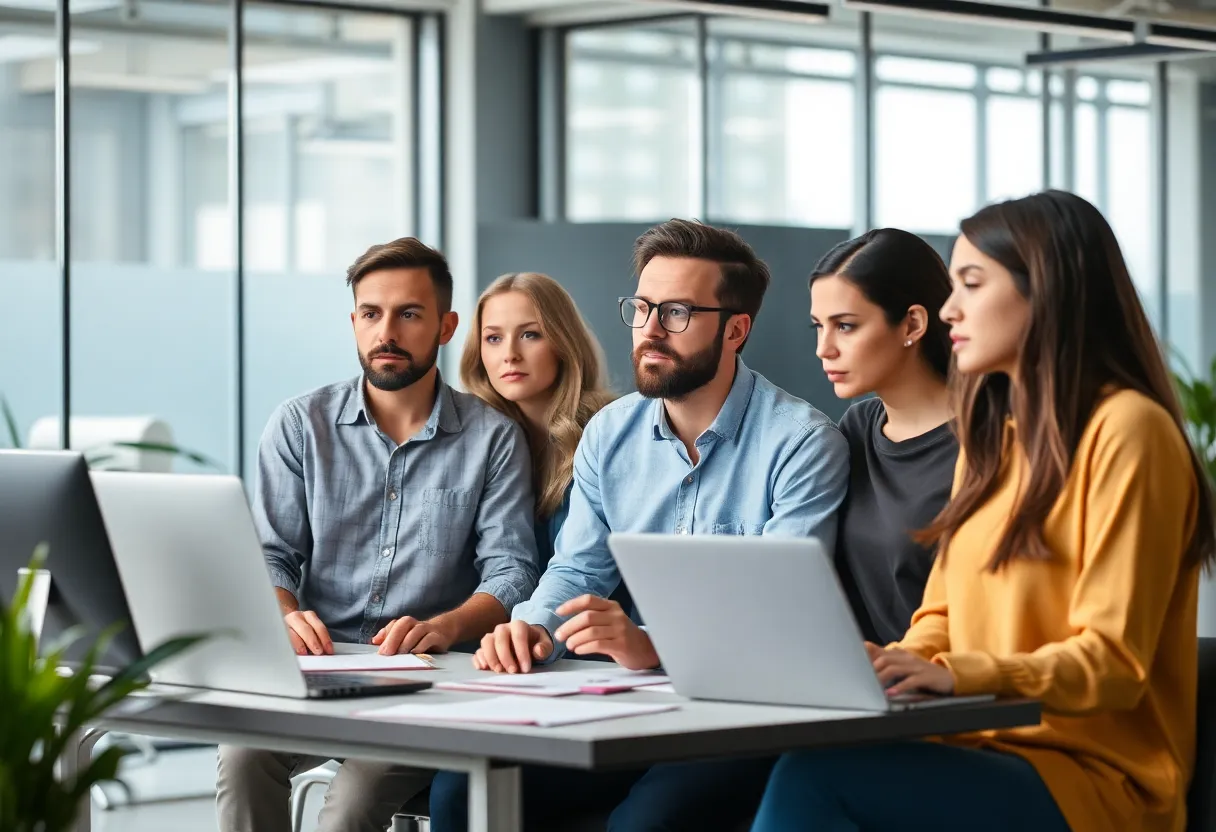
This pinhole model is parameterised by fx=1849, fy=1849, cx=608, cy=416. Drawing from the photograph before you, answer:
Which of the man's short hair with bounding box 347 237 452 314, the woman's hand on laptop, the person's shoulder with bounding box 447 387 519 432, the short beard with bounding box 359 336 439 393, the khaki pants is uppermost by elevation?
the man's short hair with bounding box 347 237 452 314

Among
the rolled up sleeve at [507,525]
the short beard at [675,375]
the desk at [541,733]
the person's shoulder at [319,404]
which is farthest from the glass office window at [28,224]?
the desk at [541,733]

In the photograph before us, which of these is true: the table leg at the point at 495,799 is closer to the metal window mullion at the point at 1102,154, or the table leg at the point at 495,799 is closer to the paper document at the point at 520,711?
the paper document at the point at 520,711

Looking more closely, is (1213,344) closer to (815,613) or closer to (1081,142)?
(1081,142)

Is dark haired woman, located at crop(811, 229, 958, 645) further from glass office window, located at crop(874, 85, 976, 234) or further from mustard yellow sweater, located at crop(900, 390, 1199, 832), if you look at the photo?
glass office window, located at crop(874, 85, 976, 234)

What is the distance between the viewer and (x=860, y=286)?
10.0 feet

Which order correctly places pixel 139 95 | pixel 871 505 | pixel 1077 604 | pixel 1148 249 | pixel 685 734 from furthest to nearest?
pixel 1148 249 → pixel 139 95 → pixel 871 505 → pixel 1077 604 → pixel 685 734

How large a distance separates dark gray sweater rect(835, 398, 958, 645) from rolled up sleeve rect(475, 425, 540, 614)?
678 mm

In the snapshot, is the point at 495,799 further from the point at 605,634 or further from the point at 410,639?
the point at 410,639

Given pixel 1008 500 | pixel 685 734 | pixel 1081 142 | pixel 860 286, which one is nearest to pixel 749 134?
pixel 1081 142

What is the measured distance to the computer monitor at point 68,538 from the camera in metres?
2.57

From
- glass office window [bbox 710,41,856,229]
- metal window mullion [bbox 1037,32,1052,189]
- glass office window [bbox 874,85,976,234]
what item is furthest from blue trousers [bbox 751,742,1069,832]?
metal window mullion [bbox 1037,32,1052,189]

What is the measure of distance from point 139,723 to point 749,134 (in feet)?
18.2

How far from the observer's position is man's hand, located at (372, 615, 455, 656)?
3.01 metres

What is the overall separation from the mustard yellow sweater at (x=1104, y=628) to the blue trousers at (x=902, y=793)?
66 millimetres
